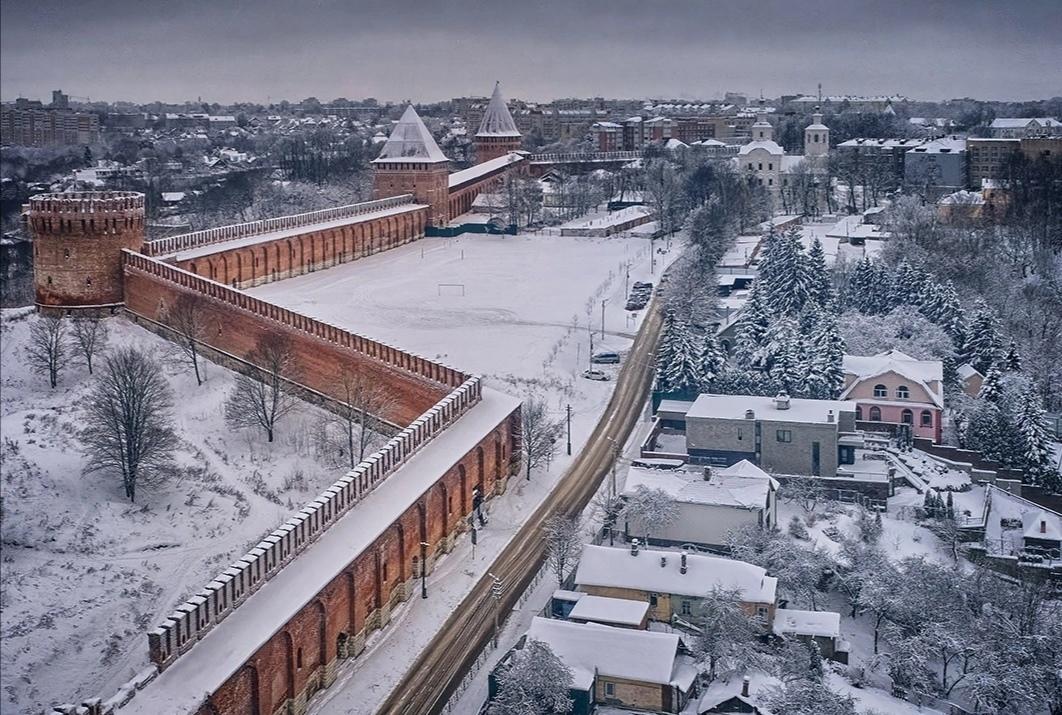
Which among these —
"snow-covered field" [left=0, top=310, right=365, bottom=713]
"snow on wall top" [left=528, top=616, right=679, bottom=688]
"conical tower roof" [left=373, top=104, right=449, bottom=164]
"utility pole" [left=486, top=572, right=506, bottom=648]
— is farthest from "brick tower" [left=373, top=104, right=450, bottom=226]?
"snow on wall top" [left=528, top=616, right=679, bottom=688]

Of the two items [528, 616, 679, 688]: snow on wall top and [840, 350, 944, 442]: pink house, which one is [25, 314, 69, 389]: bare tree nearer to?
[528, 616, 679, 688]: snow on wall top

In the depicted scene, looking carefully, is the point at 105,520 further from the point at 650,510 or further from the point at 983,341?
the point at 983,341

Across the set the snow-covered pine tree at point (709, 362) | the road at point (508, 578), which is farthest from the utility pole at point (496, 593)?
the snow-covered pine tree at point (709, 362)

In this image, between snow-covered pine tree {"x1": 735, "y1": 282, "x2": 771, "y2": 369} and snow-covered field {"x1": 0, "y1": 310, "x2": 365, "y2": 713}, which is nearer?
snow-covered field {"x1": 0, "y1": 310, "x2": 365, "y2": 713}

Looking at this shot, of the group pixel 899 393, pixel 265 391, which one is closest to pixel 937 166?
pixel 899 393

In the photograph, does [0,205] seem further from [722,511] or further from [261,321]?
[722,511]
